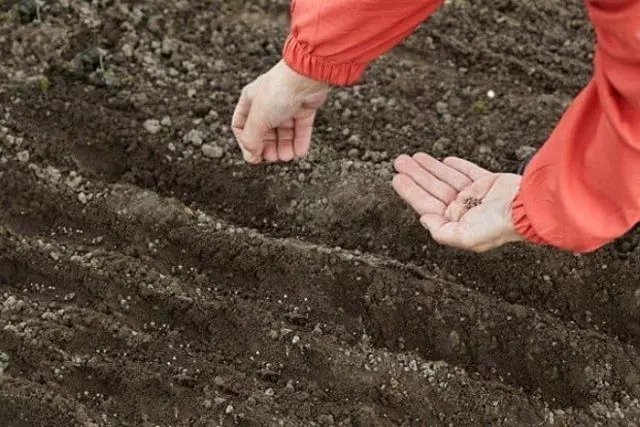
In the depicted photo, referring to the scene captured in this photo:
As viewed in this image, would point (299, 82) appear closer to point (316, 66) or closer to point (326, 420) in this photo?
point (316, 66)

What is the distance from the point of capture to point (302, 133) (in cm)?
224

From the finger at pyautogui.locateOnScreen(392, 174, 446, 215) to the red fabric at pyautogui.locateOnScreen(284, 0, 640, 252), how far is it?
1.08 feet

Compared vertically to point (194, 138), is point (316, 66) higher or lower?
higher

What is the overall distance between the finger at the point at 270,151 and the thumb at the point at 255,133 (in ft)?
0.15

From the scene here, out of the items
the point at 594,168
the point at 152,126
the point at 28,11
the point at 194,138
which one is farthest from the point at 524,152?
the point at 28,11

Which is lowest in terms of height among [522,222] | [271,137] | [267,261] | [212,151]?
[267,261]

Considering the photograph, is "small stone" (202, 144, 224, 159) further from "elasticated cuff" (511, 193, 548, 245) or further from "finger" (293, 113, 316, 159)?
"elasticated cuff" (511, 193, 548, 245)

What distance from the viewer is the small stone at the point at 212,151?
256 centimetres

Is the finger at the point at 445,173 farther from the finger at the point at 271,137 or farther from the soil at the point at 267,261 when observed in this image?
the finger at the point at 271,137

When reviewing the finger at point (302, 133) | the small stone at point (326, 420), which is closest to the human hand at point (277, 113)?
the finger at point (302, 133)

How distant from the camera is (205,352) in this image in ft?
7.45

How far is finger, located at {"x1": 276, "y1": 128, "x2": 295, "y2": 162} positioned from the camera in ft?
7.34

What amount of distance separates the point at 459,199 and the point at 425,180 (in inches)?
4.5

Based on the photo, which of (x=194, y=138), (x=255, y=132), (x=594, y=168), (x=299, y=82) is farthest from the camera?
(x=194, y=138)
